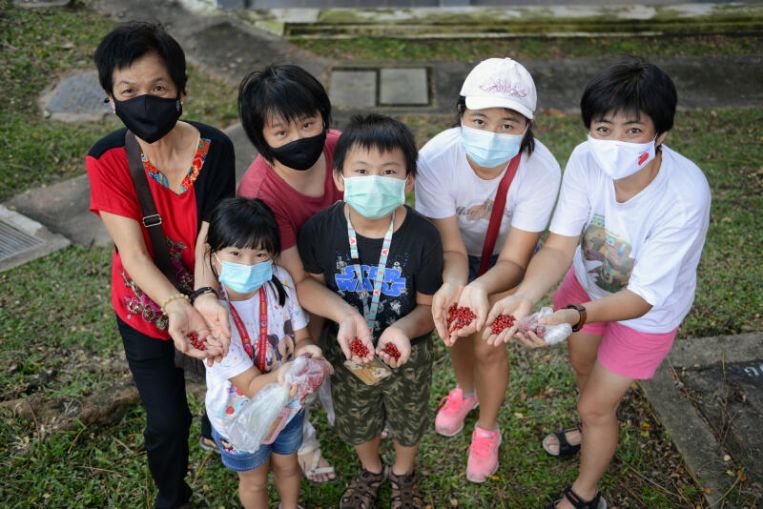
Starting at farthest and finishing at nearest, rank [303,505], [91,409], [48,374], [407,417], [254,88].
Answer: [48,374], [91,409], [303,505], [407,417], [254,88]

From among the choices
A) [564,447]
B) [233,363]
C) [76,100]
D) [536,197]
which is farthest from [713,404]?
[76,100]

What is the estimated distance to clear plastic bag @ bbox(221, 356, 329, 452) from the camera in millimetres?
2467

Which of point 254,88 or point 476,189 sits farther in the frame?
point 476,189

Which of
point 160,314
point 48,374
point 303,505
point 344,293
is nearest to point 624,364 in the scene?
point 344,293

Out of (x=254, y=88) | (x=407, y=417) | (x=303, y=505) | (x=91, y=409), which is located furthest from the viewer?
(x=91, y=409)

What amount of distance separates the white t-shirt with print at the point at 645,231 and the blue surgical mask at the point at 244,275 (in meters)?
1.29

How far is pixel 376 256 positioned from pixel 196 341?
2.60 feet

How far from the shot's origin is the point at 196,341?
2.43 m

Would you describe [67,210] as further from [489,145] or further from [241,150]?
[489,145]

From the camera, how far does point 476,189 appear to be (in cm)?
281

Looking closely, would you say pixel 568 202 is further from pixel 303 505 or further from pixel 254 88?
pixel 303 505

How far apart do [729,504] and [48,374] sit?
3.79 metres

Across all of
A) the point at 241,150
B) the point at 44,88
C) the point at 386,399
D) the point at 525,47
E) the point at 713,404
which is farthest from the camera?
the point at 525,47

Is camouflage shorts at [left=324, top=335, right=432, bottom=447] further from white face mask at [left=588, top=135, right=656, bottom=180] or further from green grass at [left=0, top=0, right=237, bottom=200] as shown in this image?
green grass at [left=0, top=0, right=237, bottom=200]
